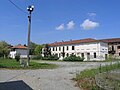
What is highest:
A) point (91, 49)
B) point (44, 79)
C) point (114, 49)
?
point (114, 49)

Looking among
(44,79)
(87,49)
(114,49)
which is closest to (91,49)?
(87,49)

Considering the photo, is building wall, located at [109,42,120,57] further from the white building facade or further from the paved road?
the paved road

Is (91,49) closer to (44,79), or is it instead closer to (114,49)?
(114,49)

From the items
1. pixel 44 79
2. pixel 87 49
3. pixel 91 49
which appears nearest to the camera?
pixel 44 79

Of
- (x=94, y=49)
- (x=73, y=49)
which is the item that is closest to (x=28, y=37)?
(x=94, y=49)

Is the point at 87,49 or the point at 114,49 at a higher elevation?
the point at 114,49

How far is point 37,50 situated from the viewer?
101 meters

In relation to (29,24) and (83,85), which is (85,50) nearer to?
(29,24)

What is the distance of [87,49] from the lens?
7700cm

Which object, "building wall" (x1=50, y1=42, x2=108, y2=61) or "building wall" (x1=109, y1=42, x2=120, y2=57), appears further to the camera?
"building wall" (x1=109, y1=42, x2=120, y2=57)

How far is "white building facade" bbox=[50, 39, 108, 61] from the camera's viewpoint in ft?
238

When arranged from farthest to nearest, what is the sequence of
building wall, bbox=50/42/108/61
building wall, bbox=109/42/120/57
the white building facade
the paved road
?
building wall, bbox=109/42/120/57 < the white building facade < building wall, bbox=50/42/108/61 < the paved road

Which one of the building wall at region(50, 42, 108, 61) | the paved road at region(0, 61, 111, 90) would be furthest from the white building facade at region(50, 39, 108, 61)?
the paved road at region(0, 61, 111, 90)

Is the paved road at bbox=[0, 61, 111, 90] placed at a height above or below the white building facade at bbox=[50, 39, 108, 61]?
below
